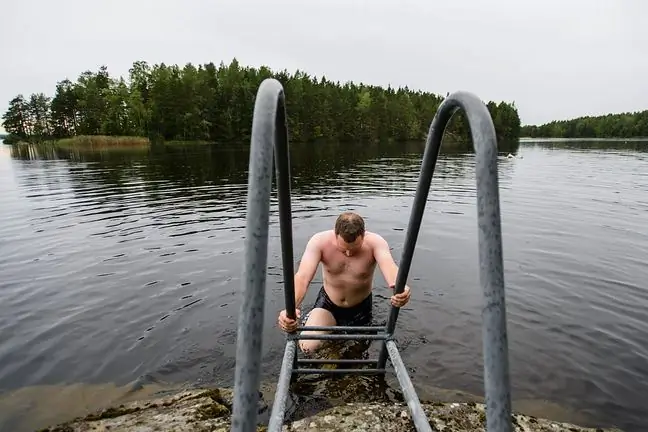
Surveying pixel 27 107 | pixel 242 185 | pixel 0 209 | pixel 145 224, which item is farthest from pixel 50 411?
pixel 27 107

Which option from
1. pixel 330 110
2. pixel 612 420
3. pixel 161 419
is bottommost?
pixel 612 420

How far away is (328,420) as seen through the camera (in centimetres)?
380

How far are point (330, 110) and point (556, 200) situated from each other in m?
93.4

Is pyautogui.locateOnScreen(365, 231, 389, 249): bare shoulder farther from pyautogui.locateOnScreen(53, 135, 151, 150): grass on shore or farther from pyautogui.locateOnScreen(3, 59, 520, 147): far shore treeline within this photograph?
pyautogui.locateOnScreen(53, 135, 151, 150): grass on shore

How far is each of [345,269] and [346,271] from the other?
0.04m

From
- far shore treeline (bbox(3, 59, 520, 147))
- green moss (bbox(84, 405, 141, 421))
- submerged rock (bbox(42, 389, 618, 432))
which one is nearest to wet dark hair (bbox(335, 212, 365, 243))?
submerged rock (bbox(42, 389, 618, 432))

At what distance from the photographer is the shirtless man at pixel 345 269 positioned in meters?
4.83

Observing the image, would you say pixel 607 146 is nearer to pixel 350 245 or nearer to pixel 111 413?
pixel 350 245

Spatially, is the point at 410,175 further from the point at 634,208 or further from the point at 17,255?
the point at 17,255

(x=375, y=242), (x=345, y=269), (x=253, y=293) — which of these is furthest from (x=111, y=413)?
(x=253, y=293)

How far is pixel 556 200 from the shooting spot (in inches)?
743

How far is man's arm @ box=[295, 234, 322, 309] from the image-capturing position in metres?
4.40

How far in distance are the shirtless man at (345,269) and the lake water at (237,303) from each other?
3.23 ft

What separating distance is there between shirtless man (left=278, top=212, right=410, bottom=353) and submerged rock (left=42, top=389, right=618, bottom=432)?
3.86ft
